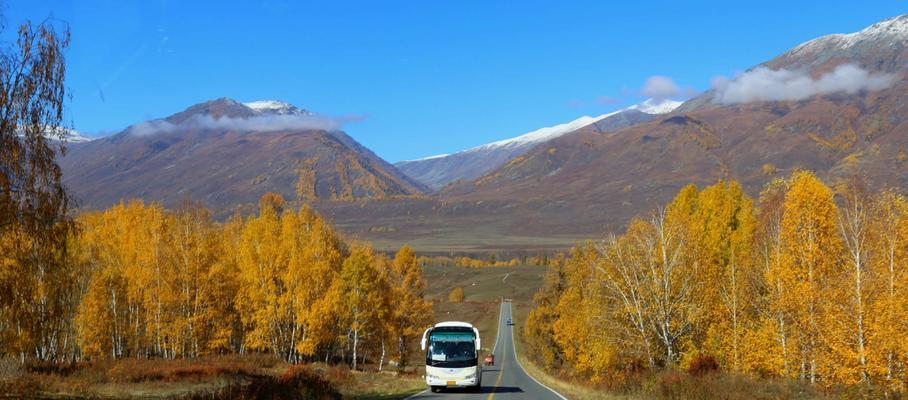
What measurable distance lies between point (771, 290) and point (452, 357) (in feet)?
66.1

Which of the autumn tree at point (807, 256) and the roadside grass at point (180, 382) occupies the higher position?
the autumn tree at point (807, 256)

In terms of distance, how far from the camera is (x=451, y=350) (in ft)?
112

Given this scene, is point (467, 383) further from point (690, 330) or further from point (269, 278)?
point (269, 278)

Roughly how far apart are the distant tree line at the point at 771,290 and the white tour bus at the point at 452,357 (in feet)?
29.7

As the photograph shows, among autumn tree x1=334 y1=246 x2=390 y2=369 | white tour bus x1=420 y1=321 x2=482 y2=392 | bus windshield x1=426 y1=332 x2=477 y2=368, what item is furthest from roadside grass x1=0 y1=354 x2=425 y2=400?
autumn tree x1=334 y1=246 x2=390 y2=369

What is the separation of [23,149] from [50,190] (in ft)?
3.99

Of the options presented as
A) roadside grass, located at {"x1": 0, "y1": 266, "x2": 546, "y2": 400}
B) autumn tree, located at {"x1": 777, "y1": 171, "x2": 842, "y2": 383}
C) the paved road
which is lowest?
the paved road

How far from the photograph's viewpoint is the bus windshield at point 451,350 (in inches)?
1325

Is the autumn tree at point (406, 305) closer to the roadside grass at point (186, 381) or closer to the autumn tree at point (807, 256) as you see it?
the roadside grass at point (186, 381)

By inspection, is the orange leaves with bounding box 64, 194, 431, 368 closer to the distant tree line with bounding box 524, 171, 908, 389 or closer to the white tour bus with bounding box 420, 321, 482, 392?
the white tour bus with bounding box 420, 321, 482, 392

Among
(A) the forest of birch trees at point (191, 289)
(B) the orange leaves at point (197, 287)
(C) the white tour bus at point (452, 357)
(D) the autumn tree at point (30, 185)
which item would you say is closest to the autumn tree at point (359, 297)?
(A) the forest of birch trees at point (191, 289)

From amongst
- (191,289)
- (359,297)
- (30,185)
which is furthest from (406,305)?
(30,185)

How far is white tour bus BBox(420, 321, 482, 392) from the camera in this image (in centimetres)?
3319

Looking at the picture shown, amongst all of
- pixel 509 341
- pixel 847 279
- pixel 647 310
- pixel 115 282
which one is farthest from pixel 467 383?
pixel 509 341
